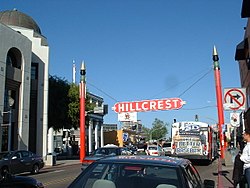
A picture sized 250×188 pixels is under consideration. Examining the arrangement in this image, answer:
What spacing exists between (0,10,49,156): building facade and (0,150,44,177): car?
7.52m

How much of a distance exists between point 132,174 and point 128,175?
0.18 feet

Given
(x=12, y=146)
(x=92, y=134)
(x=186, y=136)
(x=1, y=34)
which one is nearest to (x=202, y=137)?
(x=186, y=136)

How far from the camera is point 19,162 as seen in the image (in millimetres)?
21703

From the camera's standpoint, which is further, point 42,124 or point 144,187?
point 42,124

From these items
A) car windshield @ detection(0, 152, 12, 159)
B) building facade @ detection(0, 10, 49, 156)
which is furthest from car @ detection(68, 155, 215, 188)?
building facade @ detection(0, 10, 49, 156)

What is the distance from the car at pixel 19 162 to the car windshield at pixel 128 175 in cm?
1572

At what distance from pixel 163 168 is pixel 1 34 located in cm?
2844

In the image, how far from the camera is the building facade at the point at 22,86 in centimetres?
3095

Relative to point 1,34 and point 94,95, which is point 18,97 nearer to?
point 1,34

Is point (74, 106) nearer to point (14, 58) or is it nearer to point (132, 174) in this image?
point (14, 58)

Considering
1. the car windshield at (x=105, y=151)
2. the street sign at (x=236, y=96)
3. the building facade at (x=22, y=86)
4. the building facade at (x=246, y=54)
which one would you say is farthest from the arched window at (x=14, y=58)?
the street sign at (x=236, y=96)

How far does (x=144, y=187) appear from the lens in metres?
4.91

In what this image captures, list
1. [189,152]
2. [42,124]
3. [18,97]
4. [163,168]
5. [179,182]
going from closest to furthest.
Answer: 1. [179,182]
2. [163,168]
3. [189,152]
4. [18,97]
5. [42,124]

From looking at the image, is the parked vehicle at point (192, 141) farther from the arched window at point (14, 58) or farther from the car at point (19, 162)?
the arched window at point (14, 58)
